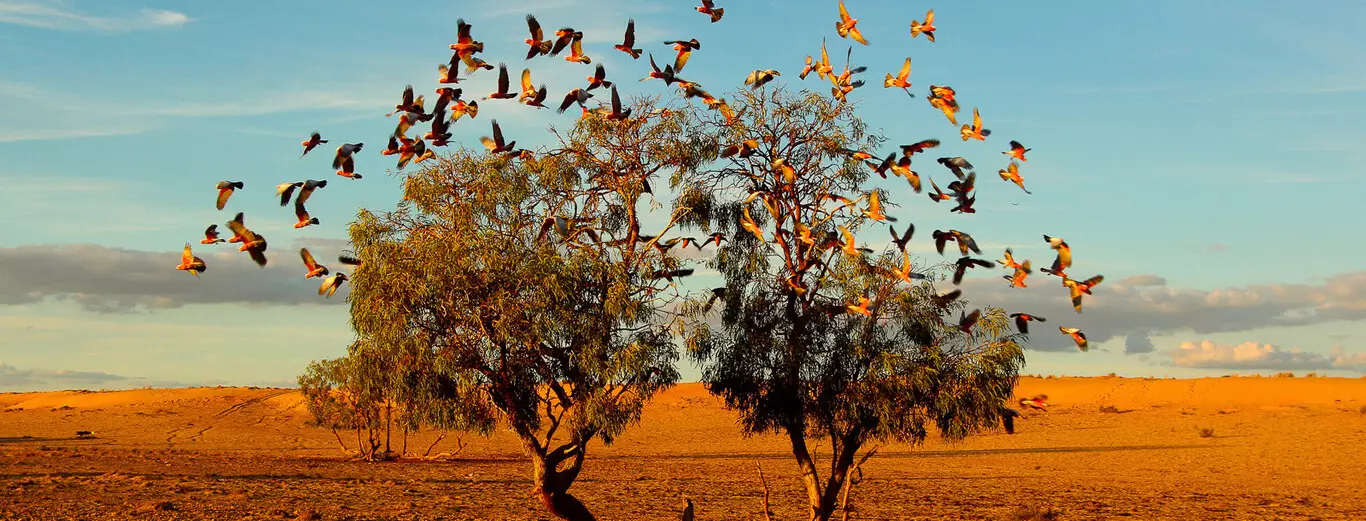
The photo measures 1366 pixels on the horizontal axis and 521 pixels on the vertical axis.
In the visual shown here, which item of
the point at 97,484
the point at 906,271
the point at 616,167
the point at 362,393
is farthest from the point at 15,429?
the point at 906,271

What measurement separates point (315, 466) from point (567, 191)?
70.0 feet

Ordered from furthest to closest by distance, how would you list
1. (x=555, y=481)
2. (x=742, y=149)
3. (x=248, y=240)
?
(x=555, y=481) < (x=742, y=149) < (x=248, y=240)

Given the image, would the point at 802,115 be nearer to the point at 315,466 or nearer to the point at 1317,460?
the point at 315,466

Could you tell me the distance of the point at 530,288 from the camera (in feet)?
62.1

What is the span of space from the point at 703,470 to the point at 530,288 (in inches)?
812

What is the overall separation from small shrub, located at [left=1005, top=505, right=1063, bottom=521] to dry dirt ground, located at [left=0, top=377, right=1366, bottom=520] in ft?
0.27

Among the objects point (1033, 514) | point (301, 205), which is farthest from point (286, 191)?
point (1033, 514)

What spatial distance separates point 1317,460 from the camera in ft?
135

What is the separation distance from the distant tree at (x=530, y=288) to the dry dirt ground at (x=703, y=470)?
568 cm

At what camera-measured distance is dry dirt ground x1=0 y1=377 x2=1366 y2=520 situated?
26.2m

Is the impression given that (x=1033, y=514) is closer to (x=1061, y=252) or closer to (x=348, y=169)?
(x=1061, y=252)

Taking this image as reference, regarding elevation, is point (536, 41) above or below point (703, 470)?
above

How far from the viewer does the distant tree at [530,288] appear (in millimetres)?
18859

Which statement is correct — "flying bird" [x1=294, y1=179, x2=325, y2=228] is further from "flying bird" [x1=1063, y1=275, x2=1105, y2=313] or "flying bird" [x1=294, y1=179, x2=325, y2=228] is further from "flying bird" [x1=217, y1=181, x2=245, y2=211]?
"flying bird" [x1=1063, y1=275, x2=1105, y2=313]
